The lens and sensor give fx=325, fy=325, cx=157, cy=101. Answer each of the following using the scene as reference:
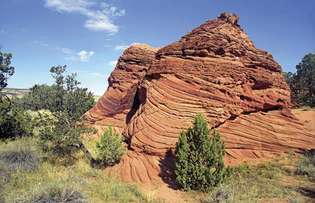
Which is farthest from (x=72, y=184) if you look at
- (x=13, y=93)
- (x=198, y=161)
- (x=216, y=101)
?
(x=13, y=93)

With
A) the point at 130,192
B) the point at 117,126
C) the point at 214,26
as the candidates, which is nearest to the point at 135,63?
the point at 117,126

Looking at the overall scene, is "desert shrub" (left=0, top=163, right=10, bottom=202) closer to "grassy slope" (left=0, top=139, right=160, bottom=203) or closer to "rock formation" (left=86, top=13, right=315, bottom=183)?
"grassy slope" (left=0, top=139, right=160, bottom=203)

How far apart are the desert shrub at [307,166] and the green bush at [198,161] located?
370cm

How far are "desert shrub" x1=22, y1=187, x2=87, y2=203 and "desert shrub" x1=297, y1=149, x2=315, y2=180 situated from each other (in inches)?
368

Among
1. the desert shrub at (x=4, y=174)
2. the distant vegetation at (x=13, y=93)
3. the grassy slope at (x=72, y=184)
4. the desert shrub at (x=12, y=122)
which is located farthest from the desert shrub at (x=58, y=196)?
the distant vegetation at (x=13, y=93)

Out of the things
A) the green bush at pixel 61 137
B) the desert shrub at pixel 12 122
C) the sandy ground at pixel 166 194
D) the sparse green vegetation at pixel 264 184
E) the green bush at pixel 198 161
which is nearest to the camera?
the sparse green vegetation at pixel 264 184

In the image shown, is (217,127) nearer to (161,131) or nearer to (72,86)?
(161,131)

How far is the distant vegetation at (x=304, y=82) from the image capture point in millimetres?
37409

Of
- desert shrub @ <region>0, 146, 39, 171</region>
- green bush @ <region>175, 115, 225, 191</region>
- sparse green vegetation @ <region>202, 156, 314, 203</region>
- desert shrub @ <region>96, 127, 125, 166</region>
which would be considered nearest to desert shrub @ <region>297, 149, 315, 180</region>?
sparse green vegetation @ <region>202, 156, 314, 203</region>

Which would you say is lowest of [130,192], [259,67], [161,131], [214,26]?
[130,192]

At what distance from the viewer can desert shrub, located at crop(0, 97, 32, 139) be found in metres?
20.2

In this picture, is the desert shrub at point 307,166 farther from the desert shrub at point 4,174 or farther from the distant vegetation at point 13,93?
the distant vegetation at point 13,93

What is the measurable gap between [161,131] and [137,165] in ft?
6.34

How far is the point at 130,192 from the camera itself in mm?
12086
